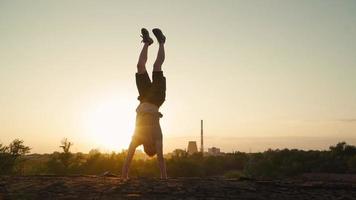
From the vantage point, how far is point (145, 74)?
306 inches

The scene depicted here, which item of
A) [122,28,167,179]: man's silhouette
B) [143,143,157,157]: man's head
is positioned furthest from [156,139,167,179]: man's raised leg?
[143,143,157,157]: man's head

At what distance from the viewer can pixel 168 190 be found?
5.27 meters

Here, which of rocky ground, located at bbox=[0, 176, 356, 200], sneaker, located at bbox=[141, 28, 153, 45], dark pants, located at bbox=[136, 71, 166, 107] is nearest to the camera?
rocky ground, located at bbox=[0, 176, 356, 200]

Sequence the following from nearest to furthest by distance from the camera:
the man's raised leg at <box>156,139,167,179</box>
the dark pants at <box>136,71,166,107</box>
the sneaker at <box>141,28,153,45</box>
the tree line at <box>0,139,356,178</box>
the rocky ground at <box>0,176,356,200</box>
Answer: the rocky ground at <box>0,176,356,200</box>, the man's raised leg at <box>156,139,167,179</box>, the dark pants at <box>136,71,166,107</box>, the sneaker at <box>141,28,153,45</box>, the tree line at <box>0,139,356,178</box>

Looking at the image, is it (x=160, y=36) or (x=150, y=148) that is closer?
(x=150, y=148)

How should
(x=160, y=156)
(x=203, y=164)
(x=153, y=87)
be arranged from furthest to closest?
(x=203, y=164), (x=153, y=87), (x=160, y=156)

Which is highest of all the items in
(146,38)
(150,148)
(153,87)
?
(146,38)

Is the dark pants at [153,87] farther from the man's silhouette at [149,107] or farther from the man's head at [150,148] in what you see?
the man's head at [150,148]

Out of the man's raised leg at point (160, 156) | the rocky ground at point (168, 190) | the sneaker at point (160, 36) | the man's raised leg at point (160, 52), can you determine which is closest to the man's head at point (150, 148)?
the man's raised leg at point (160, 156)

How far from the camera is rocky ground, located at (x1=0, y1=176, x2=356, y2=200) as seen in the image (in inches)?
196

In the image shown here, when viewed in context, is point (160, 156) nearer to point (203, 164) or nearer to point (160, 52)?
point (160, 52)

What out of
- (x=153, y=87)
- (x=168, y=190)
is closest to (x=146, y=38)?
(x=153, y=87)

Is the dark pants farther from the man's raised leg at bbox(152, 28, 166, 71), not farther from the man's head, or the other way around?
the man's head

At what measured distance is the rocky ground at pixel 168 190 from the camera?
4.97 meters
